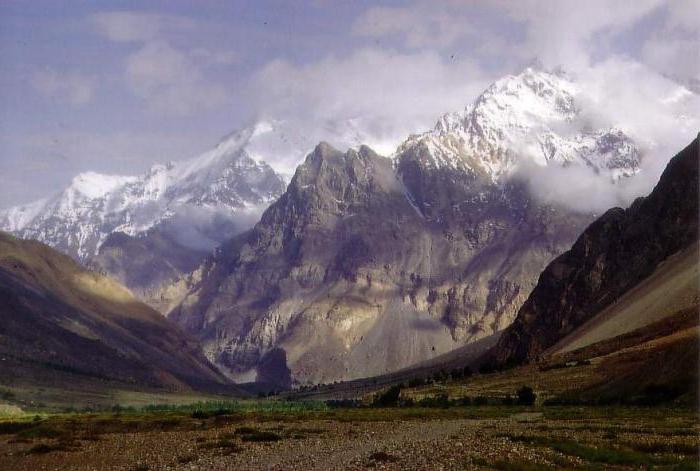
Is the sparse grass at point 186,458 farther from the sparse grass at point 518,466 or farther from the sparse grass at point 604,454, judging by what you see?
the sparse grass at point 604,454

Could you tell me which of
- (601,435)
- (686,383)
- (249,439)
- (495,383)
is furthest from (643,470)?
(495,383)

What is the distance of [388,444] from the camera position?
64.3 meters

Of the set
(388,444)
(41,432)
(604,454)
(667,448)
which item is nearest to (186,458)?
(388,444)

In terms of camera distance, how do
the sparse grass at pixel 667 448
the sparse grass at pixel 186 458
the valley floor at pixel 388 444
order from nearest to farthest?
the valley floor at pixel 388 444 < the sparse grass at pixel 667 448 < the sparse grass at pixel 186 458

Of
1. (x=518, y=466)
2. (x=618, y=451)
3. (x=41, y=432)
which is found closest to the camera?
(x=518, y=466)

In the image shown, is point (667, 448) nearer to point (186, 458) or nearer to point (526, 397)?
point (186, 458)

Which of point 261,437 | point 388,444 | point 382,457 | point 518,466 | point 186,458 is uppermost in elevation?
point 261,437

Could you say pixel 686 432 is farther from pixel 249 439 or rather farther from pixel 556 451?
pixel 249 439

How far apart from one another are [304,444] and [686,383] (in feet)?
157

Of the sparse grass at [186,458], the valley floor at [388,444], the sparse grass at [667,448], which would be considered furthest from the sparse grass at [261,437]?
the sparse grass at [667,448]

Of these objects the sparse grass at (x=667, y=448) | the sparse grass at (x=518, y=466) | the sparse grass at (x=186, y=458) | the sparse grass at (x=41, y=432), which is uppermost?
the sparse grass at (x=41, y=432)

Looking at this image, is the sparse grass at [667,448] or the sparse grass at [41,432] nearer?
the sparse grass at [667,448]

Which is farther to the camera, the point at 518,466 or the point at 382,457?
the point at 382,457

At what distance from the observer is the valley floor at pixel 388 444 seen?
5156 cm
